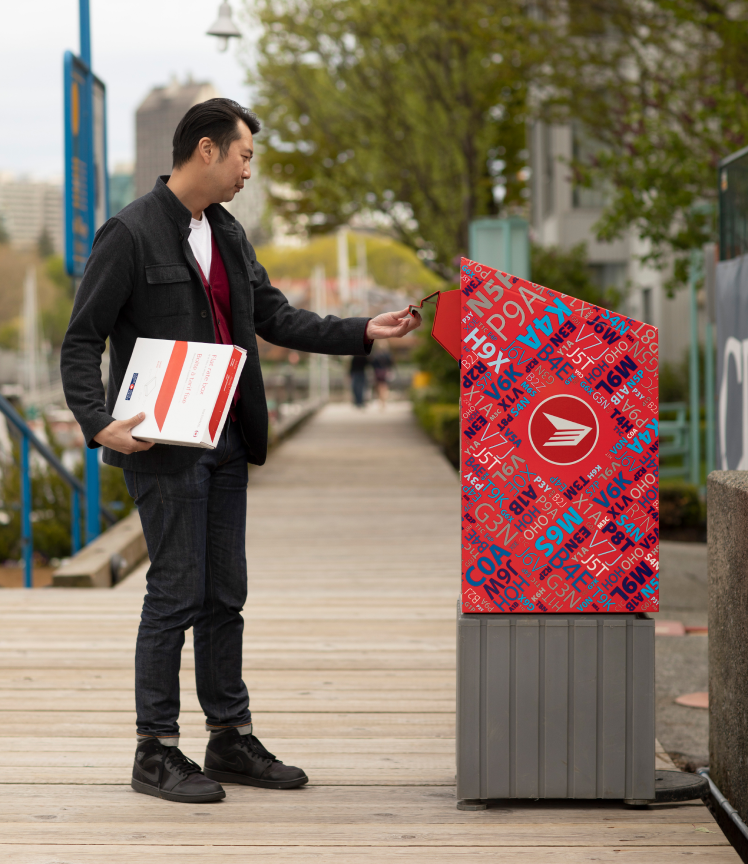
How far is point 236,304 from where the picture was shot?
120 inches

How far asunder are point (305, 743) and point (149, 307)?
1533 mm

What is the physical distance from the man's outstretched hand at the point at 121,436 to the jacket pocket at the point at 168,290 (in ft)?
1.01

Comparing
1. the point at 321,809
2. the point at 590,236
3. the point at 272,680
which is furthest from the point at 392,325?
the point at 590,236

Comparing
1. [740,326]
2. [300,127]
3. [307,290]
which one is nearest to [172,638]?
[740,326]

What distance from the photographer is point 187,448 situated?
293 cm

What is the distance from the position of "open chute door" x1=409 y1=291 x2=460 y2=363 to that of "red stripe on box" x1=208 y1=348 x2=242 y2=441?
0.51 m

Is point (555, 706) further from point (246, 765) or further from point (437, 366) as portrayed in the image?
point (437, 366)

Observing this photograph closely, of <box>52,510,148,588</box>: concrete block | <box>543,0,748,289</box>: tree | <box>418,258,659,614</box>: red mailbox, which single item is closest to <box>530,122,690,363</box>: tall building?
<box>543,0,748,289</box>: tree

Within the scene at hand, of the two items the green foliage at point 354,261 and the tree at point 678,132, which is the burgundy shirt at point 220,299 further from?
the green foliage at point 354,261

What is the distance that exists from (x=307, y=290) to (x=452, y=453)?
36.9 meters

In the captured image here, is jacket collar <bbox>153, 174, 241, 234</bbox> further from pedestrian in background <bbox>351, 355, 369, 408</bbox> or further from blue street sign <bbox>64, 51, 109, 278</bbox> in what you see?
pedestrian in background <bbox>351, 355, 369, 408</bbox>

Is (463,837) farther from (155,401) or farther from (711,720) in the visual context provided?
(155,401)

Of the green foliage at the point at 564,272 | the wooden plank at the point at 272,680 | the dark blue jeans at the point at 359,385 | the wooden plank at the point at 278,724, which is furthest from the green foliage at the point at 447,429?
the wooden plank at the point at 278,724

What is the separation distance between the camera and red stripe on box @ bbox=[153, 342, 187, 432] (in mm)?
2809
